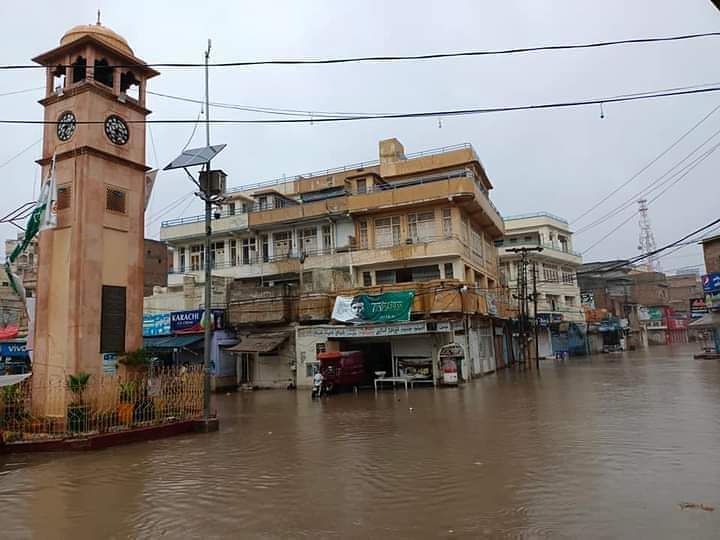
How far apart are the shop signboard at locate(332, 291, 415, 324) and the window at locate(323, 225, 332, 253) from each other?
20.5ft

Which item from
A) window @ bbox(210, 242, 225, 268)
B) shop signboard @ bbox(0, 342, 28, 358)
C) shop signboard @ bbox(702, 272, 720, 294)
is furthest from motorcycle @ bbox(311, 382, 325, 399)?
shop signboard @ bbox(702, 272, 720, 294)

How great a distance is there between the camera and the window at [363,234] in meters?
33.3

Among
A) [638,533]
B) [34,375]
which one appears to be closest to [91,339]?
[34,375]

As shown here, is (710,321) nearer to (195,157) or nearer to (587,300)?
(587,300)

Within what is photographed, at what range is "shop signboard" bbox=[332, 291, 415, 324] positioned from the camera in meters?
27.0

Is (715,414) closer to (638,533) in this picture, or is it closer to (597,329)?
(638,533)

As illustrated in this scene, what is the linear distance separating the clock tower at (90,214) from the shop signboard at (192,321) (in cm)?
1646

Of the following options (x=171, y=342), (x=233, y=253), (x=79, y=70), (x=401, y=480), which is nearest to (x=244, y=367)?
(x=171, y=342)

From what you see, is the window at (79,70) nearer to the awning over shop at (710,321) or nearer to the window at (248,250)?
the window at (248,250)

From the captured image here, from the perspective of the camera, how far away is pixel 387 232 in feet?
108

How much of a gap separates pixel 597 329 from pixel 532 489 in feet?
200

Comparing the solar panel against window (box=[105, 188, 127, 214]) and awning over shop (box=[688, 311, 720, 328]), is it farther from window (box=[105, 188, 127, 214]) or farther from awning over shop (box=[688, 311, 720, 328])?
awning over shop (box=[688, 311, 720, 328])

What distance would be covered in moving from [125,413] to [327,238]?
22.2m

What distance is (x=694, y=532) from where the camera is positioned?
5.33 metres
